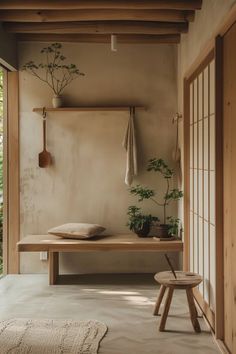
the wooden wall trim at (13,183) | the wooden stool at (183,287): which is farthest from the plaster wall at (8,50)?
the wooden stool at (183,287)

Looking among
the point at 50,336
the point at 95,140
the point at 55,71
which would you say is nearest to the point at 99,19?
the point at 55,71

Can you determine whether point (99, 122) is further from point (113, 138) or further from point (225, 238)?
point (225, 238)

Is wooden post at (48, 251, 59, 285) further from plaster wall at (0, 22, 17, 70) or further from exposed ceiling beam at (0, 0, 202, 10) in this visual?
exposed ceiling beam at (0, 0, 202, 10)

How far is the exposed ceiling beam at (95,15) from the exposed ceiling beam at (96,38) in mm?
658

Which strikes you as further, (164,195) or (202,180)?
(164,195)

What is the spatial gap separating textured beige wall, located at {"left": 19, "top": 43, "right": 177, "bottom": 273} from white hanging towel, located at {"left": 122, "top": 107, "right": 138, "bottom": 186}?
12 centimetres

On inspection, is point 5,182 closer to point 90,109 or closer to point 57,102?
point 57,102

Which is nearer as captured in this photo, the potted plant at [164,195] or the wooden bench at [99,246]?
the wooden bench at [99,246]

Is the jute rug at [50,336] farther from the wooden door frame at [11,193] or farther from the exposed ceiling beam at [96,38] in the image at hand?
the exposed ceiling beam at [96,38]

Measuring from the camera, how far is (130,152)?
4848mm

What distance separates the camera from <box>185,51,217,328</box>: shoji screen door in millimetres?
3283

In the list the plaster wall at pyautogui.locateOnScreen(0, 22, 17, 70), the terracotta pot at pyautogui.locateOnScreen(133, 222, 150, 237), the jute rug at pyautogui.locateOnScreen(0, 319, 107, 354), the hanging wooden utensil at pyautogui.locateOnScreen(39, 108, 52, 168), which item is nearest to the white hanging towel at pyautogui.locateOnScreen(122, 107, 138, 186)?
the terracotta pot at pyautogui.locateOnScreen(133, 222, 150, 237)

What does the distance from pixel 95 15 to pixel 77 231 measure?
209 centimetres

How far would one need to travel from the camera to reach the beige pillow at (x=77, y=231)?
14.7 feet
